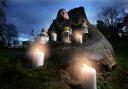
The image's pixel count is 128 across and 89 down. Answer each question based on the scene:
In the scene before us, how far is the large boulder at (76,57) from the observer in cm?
626

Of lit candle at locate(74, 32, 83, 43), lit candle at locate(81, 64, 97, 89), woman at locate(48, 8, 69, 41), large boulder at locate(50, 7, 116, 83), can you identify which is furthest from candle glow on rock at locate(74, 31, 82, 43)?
lit candle at locate(81, 64, 97, 89)

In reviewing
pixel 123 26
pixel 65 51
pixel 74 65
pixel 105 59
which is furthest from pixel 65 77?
pixel 123 26

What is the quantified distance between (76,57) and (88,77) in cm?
216

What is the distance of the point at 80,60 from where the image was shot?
653 centimetres

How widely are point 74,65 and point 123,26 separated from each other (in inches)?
1761

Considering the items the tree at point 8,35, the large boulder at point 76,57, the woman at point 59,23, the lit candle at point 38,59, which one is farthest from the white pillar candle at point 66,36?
the tree at point 8,35

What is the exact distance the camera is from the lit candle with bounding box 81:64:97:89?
4.38 meters

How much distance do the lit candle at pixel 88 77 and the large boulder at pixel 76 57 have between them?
133 centimetres

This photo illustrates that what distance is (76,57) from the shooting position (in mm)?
6574

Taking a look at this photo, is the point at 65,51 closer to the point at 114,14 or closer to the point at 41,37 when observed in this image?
the point at 41,37

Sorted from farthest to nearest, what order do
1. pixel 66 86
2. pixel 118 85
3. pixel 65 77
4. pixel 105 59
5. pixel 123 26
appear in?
pixel 123 26
pixel 105 59
pixel 118 85
pixel 65 77
pixel 66 86

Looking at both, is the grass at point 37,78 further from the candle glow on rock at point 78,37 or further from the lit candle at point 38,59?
the candle glow on rock at point 78,37

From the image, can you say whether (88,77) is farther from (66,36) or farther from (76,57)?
(66,36)

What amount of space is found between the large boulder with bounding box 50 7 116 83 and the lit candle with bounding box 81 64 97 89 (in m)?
1.33
